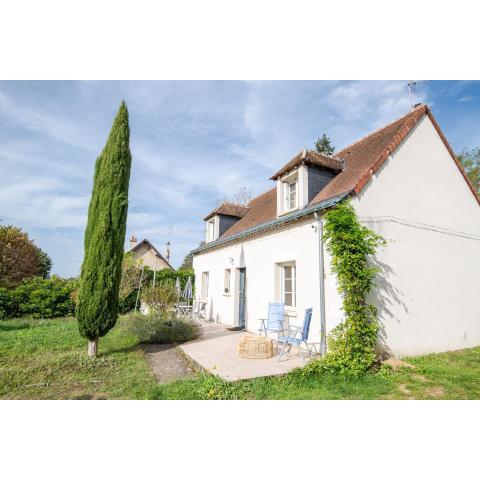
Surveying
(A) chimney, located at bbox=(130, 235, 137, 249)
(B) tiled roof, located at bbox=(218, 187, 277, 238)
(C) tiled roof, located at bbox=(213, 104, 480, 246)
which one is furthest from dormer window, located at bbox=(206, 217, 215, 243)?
(A) chimney, located at bbox=(130, 235, 137, 249)

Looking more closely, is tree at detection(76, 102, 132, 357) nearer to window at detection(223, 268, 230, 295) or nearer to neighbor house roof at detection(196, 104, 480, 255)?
neighbor house roof at detection(196, 104, 480, 255)

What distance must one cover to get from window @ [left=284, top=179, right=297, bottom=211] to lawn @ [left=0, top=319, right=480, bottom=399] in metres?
5.57

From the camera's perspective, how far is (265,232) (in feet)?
32.5

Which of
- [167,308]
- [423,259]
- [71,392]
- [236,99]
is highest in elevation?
[236,99]

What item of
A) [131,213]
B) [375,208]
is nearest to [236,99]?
[131,213]

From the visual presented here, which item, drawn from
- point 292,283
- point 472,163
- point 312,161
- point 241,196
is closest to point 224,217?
point 312,161

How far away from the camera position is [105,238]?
734 cm

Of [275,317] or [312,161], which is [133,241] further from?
[275,317]

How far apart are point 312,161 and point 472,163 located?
63.0 feet

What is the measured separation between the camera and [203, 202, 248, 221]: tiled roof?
15488mm

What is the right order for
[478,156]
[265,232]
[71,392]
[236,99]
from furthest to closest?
[478,156]
[265,232]
[236,99]
[71,392]

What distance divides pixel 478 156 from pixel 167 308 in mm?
24237

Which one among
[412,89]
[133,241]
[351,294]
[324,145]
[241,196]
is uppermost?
[324,145]
